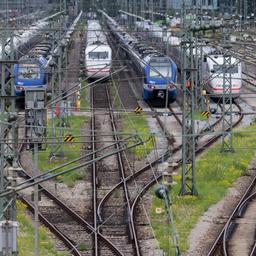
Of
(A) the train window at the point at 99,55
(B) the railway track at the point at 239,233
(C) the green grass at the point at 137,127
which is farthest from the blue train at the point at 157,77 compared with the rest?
(B) the railway track at the point at 239,233

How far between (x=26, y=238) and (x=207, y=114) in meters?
12.6

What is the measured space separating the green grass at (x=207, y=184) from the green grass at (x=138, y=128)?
165cm

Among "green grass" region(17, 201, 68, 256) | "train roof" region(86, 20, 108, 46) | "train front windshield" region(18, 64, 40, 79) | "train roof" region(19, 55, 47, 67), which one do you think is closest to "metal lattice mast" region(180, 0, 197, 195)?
"green grass" region(17, 201, 68, 256)

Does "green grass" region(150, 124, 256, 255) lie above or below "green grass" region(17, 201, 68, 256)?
below

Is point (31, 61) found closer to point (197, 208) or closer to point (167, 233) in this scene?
point (197, 208)

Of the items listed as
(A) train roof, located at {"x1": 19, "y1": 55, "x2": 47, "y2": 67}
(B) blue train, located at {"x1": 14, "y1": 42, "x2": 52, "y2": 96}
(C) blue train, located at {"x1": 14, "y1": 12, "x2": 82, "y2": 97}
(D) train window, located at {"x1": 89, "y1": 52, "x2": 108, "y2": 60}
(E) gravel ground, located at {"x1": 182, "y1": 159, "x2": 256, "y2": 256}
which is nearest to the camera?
(E) gravel ground, located at {"x1": 182, "y1": 159, "x2": 256, "y2": 256}

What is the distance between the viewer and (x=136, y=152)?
22.6m

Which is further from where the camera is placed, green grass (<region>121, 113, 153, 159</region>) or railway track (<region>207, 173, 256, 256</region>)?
green grass (<region>121, 113, 153, 159</region>)

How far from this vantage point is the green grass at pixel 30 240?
13.8 metres

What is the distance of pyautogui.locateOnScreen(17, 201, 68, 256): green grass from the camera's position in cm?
1380

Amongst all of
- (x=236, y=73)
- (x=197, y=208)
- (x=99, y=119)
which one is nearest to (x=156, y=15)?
(x=236, y=73)

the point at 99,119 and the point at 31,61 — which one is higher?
the point at 31,61

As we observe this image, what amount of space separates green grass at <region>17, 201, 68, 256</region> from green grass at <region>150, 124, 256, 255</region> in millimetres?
1941

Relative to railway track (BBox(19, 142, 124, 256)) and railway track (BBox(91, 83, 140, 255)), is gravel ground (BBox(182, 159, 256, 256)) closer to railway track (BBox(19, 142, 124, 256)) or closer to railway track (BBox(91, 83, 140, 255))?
railway track (BBox(91, 83, 140, 255))
